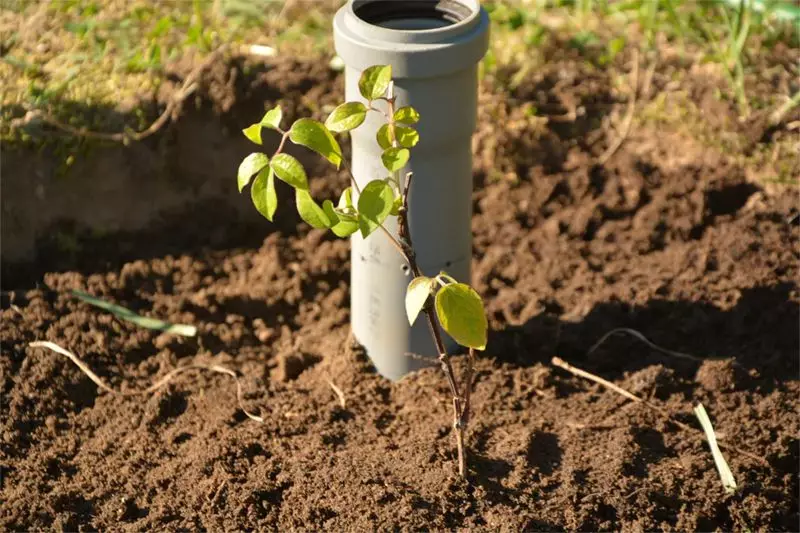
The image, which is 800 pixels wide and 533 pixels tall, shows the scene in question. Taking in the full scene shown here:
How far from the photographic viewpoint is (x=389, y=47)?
7.78ft

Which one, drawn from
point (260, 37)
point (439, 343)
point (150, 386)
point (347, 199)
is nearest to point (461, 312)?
point (439, 343)

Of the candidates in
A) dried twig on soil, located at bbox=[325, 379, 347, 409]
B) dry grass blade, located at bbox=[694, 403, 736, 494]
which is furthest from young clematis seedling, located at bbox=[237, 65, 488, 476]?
dry grass blade, located at bbox=[694, 403, 736, 494]

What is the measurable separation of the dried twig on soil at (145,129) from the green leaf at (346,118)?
1.42m

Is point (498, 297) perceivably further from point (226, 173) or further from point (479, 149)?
point (226, 173)

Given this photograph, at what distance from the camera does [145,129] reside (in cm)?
335

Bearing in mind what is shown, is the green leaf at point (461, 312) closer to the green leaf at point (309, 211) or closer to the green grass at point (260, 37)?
the green leaf at point (309, 211)

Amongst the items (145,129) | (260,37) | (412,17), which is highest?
(412,17)

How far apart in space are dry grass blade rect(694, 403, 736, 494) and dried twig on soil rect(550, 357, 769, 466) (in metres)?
0.03

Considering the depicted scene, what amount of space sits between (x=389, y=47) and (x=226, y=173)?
119cm

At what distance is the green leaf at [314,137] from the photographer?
6.52 ft

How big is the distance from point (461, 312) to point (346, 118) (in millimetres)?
435

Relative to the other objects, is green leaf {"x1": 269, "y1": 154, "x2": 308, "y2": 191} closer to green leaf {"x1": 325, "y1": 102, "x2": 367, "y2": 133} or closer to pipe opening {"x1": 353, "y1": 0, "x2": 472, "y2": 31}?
green leaf {"x1": 325, "y1": 102, "x2": 367, "y2": 133}

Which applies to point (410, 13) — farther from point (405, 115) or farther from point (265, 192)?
point (265, 192)

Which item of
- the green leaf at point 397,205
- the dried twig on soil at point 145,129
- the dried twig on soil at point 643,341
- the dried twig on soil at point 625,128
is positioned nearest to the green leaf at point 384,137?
the green leaf at point 397,205
